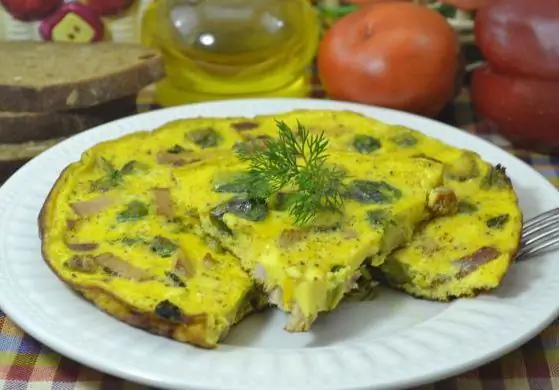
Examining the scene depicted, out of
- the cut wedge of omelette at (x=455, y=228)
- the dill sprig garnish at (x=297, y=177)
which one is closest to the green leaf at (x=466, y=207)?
the cut wedge of omelette at (x=455, y=228)

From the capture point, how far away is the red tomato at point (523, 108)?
2.59m

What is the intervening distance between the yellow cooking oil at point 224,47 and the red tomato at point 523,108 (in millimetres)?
662

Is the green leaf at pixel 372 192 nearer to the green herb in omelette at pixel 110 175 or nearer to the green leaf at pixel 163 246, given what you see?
the green leaf at pixel 163 246

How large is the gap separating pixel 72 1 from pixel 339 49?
3.06 ft

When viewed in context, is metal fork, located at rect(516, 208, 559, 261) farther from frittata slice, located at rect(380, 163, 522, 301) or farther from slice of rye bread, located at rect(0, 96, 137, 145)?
slice of rye bread, located at rect(0, 96, 137, 145)

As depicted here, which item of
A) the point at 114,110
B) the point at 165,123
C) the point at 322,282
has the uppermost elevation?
the point at 322,282

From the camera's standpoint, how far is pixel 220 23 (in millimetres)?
2896

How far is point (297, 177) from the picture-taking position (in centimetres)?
191

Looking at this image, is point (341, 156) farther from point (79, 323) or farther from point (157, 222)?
point (79, 323)

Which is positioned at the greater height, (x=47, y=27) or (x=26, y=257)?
(x=26, y=257)

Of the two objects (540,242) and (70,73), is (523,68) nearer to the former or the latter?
(540,242)

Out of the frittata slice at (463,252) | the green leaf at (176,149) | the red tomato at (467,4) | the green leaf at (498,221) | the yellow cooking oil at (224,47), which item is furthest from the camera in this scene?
the red tomato at (467,4)

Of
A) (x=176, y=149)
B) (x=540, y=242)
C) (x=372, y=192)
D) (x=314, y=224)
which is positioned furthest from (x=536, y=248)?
(x=176, y=149)

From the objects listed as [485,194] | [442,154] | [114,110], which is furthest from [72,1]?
[485,194]
